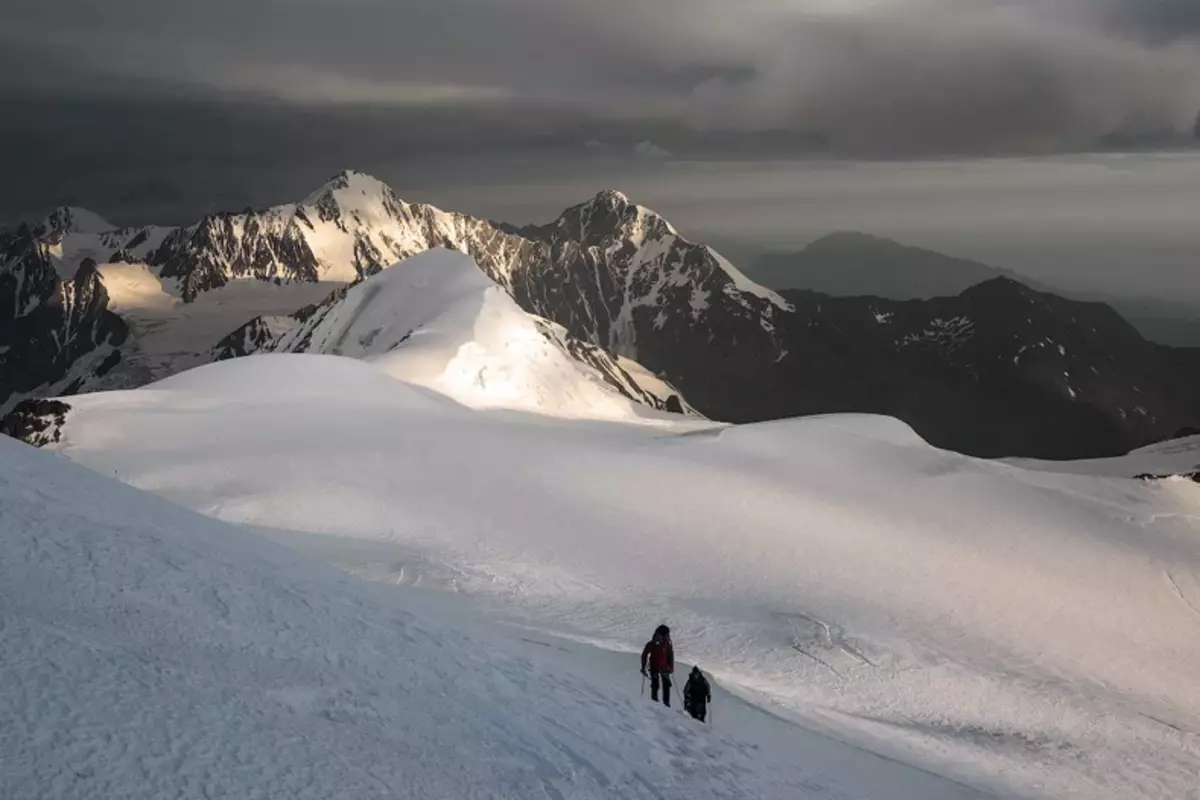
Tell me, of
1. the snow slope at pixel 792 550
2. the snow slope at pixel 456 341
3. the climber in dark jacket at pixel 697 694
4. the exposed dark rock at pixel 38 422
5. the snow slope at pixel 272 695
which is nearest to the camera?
the snow slope at pixel 272 695

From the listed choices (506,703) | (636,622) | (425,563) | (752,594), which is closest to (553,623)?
(636,622)

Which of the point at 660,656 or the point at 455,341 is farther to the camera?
the point at 455,341

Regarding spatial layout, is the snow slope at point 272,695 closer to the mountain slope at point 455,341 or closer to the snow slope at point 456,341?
the mountain slope at point 455,341

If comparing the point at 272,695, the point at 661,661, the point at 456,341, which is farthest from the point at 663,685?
the point at 456,341

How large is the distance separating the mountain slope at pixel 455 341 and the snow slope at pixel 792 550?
33.6m

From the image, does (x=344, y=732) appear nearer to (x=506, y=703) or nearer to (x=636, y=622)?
(x=506, y=703)

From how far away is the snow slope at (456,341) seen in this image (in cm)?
9544

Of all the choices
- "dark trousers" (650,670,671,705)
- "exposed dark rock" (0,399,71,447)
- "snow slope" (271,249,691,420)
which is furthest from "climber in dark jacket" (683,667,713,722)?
"snow slope" (271,249,691,420)

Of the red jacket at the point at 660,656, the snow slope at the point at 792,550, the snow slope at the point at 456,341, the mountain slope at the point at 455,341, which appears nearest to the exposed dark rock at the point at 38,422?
the snow slope at the point at 792,550

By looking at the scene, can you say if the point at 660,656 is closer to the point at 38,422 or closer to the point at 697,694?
the point at 697,694

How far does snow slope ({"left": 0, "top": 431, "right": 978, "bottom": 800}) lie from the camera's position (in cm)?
949

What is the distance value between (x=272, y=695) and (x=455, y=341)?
316ft

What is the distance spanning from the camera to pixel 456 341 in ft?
349

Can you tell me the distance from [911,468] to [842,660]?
27841 mm
